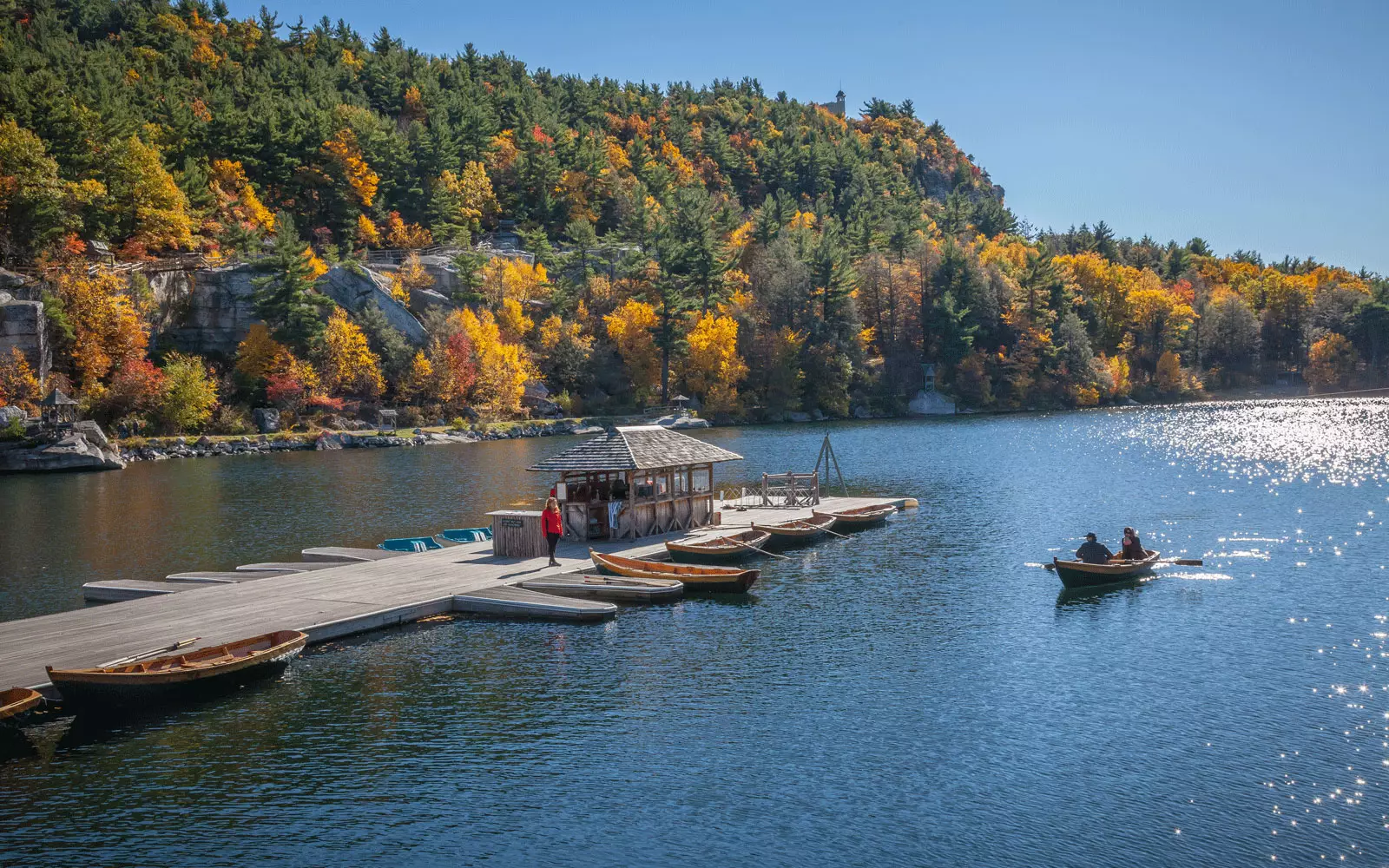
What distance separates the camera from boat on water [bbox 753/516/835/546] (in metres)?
38.0

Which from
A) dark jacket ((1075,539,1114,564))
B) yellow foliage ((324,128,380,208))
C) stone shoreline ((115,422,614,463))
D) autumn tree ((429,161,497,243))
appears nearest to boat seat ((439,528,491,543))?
dark jacket ((1075,539,1114,564))

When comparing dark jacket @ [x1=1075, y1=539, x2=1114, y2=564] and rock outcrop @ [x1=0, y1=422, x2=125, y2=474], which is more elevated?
rock outcrop @ [x1=0, y1=422, x2=125, y2=474]

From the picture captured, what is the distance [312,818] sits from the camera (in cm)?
1561

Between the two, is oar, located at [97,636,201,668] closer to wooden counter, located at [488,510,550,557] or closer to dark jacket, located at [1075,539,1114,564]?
wooden counter, located at [488,510,550,557]

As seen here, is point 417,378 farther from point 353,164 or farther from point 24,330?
point 24,330

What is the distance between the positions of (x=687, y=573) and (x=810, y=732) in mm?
11725

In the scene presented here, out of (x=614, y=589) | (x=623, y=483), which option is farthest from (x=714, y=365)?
(x=614, y=589)

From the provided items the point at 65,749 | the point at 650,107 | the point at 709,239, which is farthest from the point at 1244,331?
the point at 65,749

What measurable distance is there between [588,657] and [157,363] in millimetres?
81230

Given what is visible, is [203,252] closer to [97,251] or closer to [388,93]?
[97,251]

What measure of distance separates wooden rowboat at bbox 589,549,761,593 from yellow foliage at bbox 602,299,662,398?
275 ft

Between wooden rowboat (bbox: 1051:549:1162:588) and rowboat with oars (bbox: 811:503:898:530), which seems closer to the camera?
wooden rowboat (bbox: 1051:549:1162:588)

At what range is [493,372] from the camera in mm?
104125

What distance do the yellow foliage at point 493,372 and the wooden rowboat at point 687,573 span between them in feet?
241
